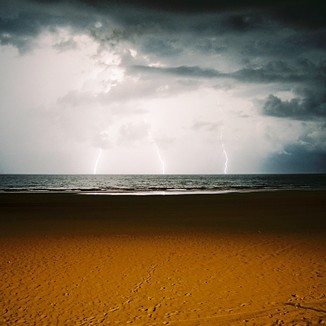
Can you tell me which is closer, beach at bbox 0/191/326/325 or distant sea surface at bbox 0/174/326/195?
beach at bbox 0/191/326/325

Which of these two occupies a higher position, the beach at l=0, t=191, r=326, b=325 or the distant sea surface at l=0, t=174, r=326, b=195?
the beach at l=0, t=191, r=326, b=325

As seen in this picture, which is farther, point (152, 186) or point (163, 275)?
point (152, 186)

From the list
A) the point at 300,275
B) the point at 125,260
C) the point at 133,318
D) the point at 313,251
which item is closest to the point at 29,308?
the point at 133,318

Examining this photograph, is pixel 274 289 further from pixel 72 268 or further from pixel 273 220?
pixel 273 220

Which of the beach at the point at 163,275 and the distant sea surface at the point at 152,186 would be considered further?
the distant sea surface at the point at 152,186

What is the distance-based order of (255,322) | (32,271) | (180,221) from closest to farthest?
(255,322) → (32,271) → (180,221)

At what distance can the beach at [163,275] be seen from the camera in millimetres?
6582

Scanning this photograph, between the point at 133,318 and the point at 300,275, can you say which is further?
the point at 300,275

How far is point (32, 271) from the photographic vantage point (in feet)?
31.0

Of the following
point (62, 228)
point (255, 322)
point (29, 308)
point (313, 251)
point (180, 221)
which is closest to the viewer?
point (255, 322)

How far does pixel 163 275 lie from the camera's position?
29.6 ft

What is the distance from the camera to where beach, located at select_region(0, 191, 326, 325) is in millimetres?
6582

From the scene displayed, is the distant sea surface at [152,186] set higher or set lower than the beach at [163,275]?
lower

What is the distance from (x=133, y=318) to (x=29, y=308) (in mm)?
2452
